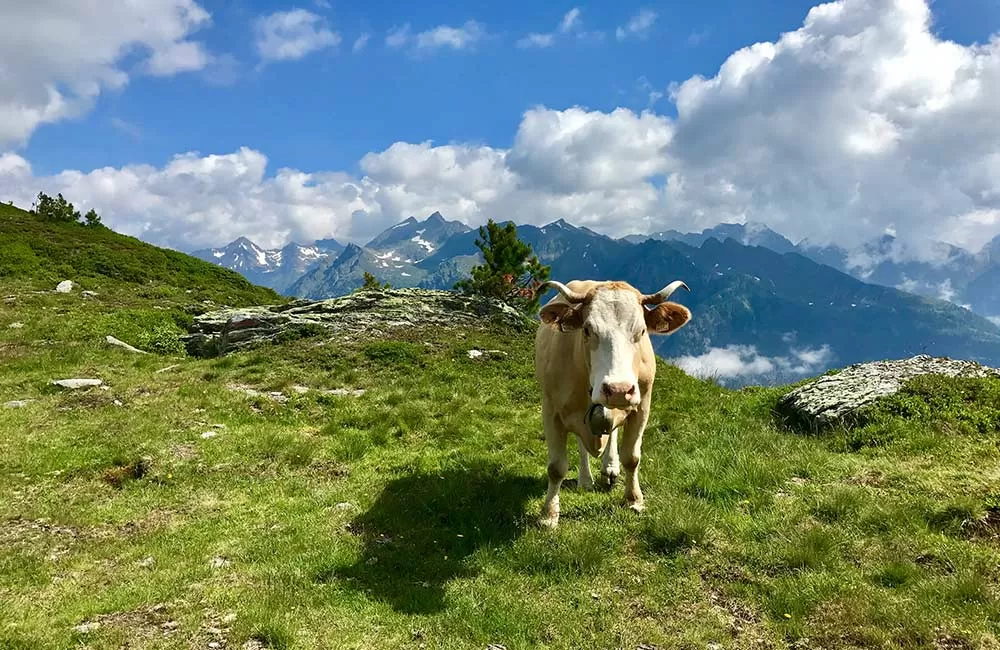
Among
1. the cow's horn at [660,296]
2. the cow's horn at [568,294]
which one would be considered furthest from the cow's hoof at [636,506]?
the cow's horn at [568,294]

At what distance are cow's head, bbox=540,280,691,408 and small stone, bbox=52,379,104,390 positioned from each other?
1346cm

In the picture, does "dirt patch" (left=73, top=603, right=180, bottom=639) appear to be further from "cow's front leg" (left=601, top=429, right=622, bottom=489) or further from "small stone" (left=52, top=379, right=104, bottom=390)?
"small stone" (left=52, top=379, right=104, bottom=390)

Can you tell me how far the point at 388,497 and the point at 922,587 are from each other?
7.15 m

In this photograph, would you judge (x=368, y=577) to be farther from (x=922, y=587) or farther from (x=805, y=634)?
(x=922, y=587)

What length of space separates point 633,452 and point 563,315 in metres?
2.36

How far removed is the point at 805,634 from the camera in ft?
17.9

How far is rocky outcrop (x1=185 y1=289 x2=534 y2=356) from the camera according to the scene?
22.7 metres

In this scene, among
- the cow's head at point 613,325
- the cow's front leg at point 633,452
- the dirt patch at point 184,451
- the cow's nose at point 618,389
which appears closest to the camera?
the cow's nose at point 618,389

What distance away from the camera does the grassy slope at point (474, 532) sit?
568cm

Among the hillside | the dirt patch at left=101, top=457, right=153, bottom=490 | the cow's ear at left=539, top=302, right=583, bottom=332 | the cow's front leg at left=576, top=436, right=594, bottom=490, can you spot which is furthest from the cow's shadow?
the hillside

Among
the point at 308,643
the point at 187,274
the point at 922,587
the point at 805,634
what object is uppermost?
the point at 187,274

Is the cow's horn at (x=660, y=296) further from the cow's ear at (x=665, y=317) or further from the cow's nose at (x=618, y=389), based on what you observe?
the cow's nose at (x=618, y=389)

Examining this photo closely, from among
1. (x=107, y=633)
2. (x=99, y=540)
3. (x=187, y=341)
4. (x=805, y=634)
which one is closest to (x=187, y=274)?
(x=187, y=341)

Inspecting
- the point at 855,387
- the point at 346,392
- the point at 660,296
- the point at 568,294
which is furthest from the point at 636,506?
the point at 346,392
